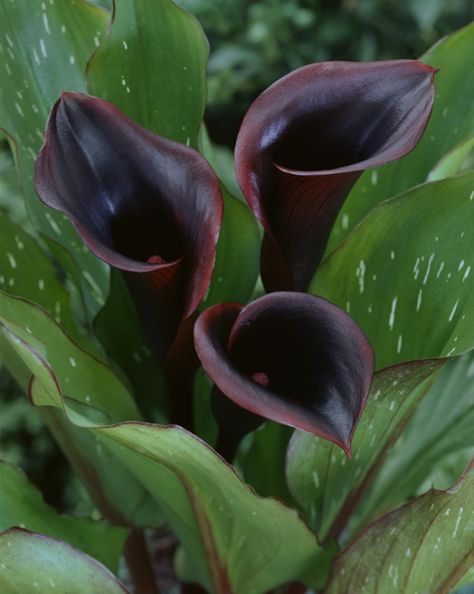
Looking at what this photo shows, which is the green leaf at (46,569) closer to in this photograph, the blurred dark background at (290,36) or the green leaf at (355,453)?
the green leaf at (355,453)

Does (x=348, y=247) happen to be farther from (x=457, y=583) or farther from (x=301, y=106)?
(x=457, y=583)

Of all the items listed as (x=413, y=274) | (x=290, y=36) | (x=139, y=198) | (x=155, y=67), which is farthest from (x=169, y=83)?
(x=290, y=36)

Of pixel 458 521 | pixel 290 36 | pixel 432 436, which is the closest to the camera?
pixel 458 521

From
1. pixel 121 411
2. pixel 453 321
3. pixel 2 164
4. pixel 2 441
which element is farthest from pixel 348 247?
pixel 2 164

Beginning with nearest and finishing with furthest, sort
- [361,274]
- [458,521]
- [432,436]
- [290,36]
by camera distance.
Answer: [458,521]
[361,274]
[432,436]
[290,36]

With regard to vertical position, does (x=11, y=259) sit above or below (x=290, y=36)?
above

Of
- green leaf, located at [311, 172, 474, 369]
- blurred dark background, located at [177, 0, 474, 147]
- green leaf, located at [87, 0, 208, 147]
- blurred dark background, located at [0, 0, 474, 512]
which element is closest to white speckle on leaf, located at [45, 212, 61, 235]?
green leaf, located at [87, 0, 208, 147]

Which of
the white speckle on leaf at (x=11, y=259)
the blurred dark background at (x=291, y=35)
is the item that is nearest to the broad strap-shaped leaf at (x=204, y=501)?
the white speckle on leaf at (x=11, y=259)

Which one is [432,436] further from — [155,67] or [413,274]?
[155,67]
